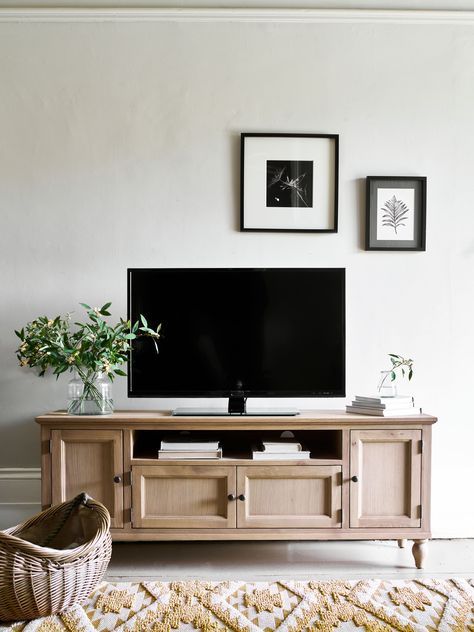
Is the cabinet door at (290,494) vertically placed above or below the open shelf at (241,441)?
below

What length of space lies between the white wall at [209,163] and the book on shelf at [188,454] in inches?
18.0

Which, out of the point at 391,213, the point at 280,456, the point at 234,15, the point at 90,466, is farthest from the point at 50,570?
the point at 234,15

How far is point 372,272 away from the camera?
276 cm

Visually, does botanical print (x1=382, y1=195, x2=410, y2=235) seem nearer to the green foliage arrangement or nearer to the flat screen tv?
the flat screen tv

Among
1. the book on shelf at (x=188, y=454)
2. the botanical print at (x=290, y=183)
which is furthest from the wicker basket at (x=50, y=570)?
the botanical print at (x=290, y=183)

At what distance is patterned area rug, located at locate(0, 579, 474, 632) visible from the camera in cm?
177

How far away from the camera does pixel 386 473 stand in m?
2.32

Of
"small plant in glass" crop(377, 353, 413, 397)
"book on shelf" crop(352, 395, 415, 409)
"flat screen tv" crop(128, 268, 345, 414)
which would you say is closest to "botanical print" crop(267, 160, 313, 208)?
"flat screen tv" crop(128, 268, 345, 414)

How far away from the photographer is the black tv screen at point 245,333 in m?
2.47

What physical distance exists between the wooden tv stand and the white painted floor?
151 millimetres

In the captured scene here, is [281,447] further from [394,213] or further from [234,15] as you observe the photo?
[234,15]

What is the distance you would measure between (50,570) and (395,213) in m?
2.12

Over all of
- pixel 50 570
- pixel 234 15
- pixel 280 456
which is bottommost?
pixel 50 570

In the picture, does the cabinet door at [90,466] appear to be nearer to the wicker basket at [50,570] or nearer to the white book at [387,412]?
the wicker basket at [50,570]
